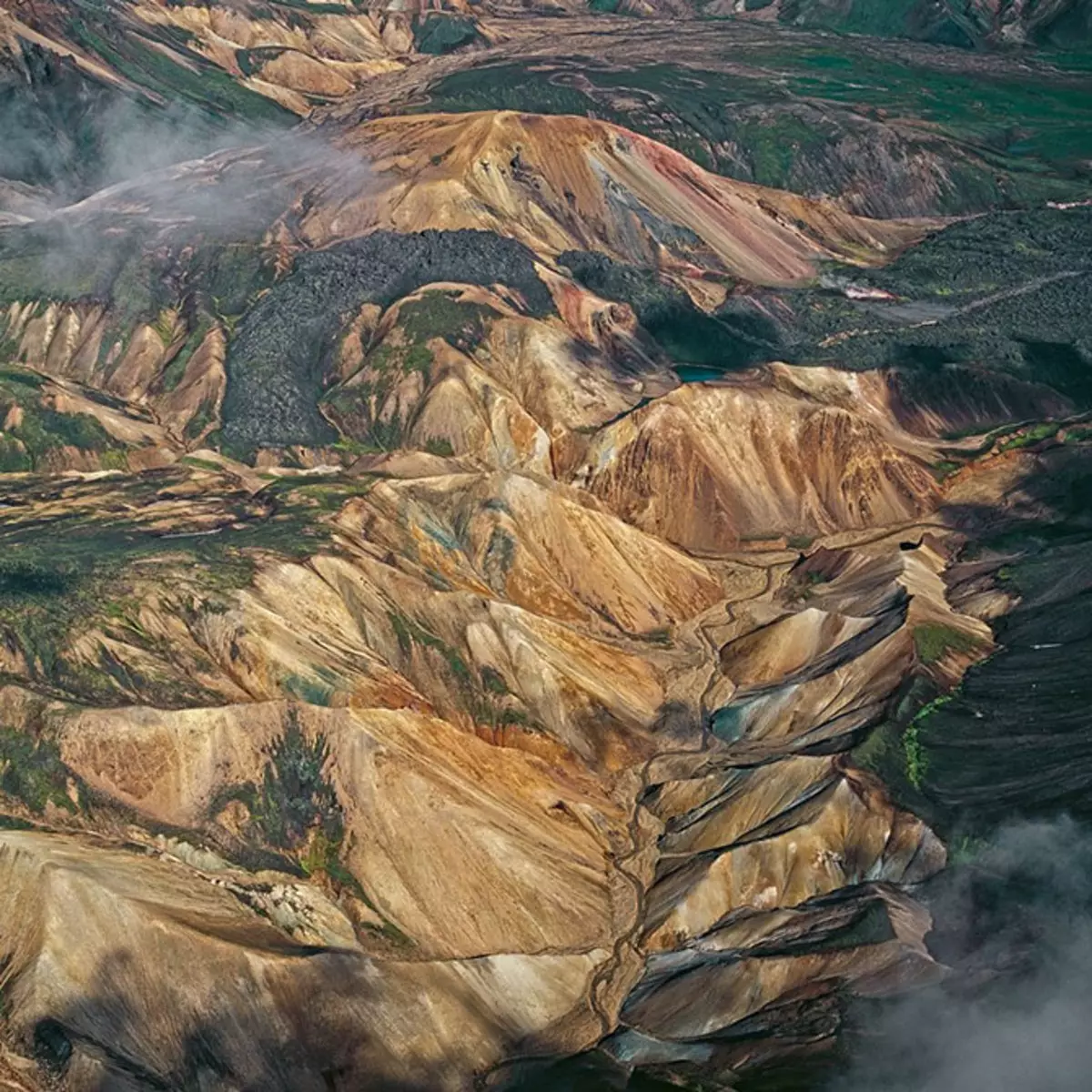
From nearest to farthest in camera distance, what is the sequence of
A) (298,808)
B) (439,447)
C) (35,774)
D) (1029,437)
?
(35,774) → (298,808) → (439,447) → (1029,437)

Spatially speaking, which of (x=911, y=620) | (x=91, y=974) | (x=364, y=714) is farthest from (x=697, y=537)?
(x=91, y=974)

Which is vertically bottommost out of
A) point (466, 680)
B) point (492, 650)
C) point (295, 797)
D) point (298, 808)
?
point (466, 680)

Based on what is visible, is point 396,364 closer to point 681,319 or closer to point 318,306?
point 318,306

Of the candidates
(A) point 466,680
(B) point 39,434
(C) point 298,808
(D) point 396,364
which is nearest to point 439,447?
(D) point 396,364

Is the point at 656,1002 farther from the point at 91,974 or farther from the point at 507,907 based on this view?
the point at 91,974

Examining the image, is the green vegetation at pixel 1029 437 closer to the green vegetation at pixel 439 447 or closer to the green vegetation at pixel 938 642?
the green vegetation at pixel 938 642

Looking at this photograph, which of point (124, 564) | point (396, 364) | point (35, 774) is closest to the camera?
point (35, 774)

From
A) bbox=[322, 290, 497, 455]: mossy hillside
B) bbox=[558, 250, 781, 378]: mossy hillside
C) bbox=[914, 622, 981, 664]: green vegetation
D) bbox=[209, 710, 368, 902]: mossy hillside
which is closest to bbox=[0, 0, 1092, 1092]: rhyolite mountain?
bbox=[209, 710, 368, 902]: mossy hillside

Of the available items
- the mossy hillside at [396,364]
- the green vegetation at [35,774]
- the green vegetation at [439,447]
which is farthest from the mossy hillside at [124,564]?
the mossy hillside at [396,364]

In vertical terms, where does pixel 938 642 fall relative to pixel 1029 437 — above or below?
above
